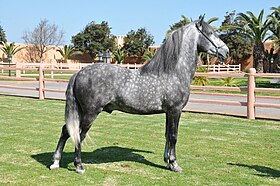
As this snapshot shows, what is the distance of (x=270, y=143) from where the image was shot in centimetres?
681

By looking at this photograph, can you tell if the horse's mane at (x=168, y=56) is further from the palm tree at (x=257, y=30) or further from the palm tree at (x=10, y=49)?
the palm tree at (x=10, y=49)

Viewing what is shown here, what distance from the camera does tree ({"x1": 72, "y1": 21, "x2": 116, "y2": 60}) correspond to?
55.3m

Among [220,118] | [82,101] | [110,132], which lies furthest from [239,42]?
[82,101]

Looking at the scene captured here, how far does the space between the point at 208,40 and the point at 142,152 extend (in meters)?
2.07

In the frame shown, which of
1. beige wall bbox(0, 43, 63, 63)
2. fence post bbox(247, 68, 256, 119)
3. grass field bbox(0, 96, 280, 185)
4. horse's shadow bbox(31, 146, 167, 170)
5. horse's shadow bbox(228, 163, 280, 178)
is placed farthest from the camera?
beige wall bbox(0, 43, 63, 63)

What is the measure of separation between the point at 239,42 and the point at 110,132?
132 feet

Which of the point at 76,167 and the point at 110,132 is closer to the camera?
the point at 76,167

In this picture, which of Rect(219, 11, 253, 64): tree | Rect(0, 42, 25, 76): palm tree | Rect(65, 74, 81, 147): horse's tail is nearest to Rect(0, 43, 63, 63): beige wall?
Rect(0, 42, 25, 76): palm tree

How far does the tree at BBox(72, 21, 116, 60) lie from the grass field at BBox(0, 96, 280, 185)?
4628 centimetres

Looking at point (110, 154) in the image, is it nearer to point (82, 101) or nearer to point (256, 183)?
point (82, 101)

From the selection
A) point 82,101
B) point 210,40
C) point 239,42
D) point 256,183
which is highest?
point 239,42

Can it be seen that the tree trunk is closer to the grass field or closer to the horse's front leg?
the grass field

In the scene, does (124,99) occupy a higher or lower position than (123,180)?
higher

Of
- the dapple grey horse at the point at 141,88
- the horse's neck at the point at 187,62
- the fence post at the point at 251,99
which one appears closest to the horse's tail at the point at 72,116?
the dapple grey horse at the point at 141,88
